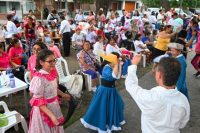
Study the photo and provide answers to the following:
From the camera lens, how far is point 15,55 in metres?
6.81

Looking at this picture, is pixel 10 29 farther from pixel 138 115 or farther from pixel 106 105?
pixel 106 105

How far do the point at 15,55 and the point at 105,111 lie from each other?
3391mm

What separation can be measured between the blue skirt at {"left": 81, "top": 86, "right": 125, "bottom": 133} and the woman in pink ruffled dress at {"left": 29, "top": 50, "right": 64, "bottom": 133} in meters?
1.36

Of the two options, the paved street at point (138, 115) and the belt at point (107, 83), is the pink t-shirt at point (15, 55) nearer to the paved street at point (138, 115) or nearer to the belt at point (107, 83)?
the paved street at point (138, 115)

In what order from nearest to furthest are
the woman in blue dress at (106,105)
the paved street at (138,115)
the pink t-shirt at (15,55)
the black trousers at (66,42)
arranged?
the woman in blue dress at (106,105), the paved street at (138,115), the pink t-shirt at (15,55), the black trousers at (66,42)

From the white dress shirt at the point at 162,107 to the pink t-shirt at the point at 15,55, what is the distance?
5.05 metres

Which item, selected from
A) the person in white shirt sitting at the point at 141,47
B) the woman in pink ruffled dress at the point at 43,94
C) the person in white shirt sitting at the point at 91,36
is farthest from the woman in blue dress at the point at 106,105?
the person in white shirt sitting at the point at 91,36

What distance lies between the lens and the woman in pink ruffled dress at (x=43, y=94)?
301 centimetres

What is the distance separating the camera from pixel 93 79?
6918 millimetres

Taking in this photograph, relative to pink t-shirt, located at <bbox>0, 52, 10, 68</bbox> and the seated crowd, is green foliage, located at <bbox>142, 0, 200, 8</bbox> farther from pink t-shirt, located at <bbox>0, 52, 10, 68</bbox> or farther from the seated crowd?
pink t-shirt, located at <bbox>0, 52, 10, 68</bbox>

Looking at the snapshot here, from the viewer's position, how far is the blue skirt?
4.59 meters

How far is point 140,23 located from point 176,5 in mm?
35898

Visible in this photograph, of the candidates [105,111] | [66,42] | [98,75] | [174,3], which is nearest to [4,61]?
[98,75]

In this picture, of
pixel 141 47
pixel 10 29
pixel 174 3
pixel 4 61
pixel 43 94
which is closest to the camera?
pixel 43 94
